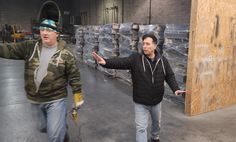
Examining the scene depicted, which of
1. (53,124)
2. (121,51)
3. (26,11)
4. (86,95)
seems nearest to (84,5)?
(26,11)

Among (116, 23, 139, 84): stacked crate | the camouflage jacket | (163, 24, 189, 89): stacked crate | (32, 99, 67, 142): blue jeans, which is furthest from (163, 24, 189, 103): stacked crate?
(32, 99, 67, 142): blue jeans

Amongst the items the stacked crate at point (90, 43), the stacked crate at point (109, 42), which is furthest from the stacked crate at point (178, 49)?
the stacked crate at point (90, 43)

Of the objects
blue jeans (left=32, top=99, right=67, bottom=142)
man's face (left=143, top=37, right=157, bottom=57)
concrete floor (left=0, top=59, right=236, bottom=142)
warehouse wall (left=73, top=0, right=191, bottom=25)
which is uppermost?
warehouse wall (left=73, top=0, right=191, bottom=25)

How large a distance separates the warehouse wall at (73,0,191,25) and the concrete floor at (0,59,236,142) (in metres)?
7.37

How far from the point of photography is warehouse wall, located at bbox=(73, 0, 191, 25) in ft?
41.0

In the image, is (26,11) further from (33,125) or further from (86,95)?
(33,125)

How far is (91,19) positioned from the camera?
75.6ft

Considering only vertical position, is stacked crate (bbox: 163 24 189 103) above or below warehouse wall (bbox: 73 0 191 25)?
below

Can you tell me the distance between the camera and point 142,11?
15.3m

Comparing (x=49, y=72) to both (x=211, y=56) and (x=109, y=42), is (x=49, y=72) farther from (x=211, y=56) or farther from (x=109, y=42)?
(x=109, y=42)

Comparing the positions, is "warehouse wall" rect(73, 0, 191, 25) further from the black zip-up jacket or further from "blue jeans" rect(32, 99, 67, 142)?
"blue jeans" rect(32, 99, 67, 142)

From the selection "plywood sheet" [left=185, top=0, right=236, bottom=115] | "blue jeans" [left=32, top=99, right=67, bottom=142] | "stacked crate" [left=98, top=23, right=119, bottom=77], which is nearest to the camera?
"blue jeans" [left=32, top=99, right=67, bottom=142]

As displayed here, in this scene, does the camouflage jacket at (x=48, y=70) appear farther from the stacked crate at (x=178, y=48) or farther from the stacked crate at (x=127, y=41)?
the stacked crate at (x=127, y=41)

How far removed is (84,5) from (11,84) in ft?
60.4
